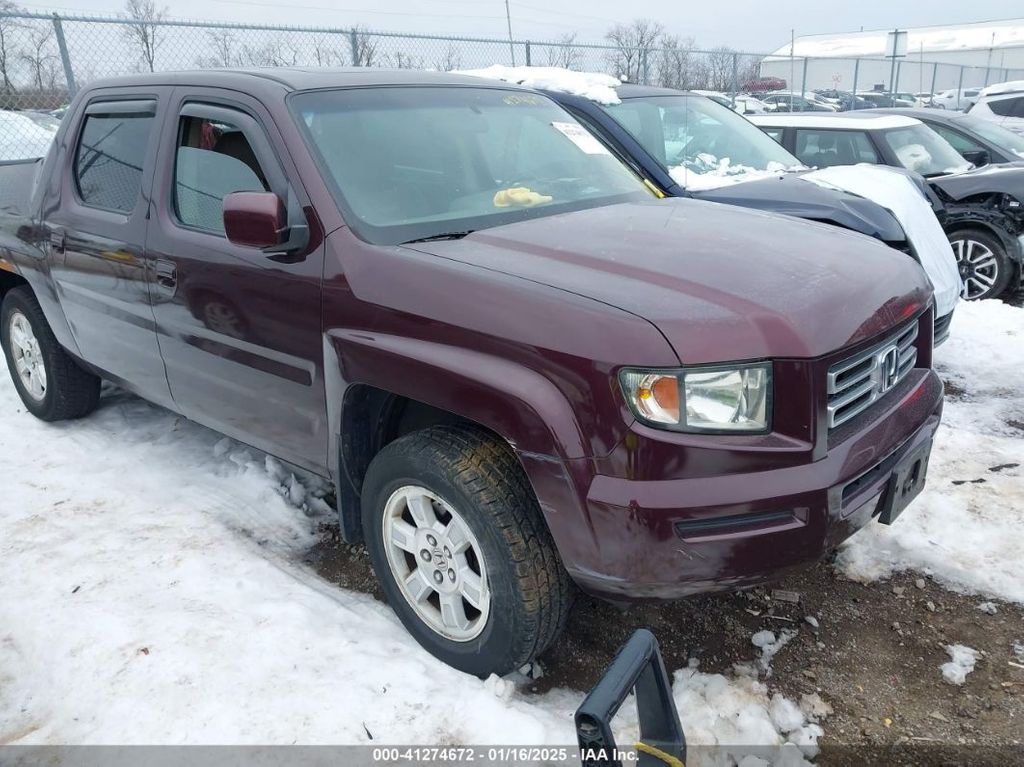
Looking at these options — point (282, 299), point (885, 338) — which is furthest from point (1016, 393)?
point (282, 299)

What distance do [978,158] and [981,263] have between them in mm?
2100

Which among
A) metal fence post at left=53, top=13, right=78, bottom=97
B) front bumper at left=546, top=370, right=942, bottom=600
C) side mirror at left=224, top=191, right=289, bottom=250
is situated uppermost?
metal fence post at left=53, top=13, right=78, bottom=97

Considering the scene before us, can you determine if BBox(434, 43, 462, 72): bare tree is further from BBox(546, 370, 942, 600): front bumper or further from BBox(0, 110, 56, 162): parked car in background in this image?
BBox(546, 370, 942, 600): front bumper

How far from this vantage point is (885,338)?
2.42m

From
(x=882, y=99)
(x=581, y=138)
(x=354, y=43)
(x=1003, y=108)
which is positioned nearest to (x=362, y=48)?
(x=354, y=43)

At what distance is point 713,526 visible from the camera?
6.85 feet

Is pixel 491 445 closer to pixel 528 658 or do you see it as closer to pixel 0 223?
pixel 528 658

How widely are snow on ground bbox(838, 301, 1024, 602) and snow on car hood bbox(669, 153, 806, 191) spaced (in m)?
1.82

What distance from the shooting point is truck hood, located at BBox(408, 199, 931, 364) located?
208cm

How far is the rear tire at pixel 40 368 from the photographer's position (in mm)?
4520

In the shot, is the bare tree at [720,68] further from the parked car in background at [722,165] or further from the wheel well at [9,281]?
the wheel well at [9,281]

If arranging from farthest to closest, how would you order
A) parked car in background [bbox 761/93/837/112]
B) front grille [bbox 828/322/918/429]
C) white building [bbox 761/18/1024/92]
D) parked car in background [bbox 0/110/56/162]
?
1. white building [bbox 761/18/1024/92]
2. parked car in background [bbox 761/93/837/112]
3. parked car in background [bbox 0/110/56/162]
4. front grille [bbox 828/322/918/429]

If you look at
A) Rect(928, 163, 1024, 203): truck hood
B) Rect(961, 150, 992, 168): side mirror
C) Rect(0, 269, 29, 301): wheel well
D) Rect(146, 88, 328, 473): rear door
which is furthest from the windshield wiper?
Rect(961, 150, 992, 168): side mirror

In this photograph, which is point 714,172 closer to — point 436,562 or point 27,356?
point 436,562
